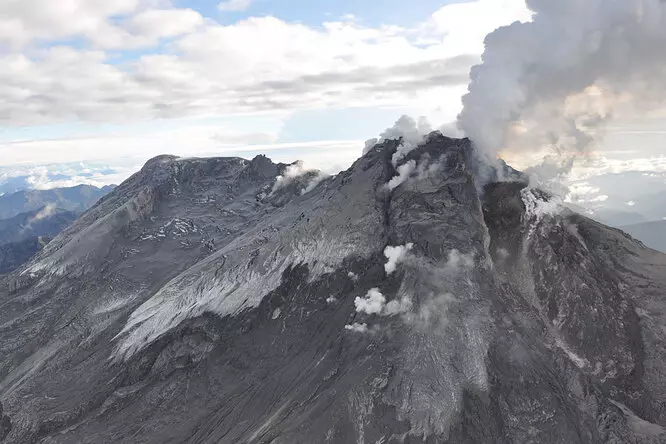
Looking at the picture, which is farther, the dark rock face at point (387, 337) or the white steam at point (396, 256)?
the white steam at point (396, 256)

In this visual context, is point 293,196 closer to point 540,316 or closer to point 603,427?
point 540,316

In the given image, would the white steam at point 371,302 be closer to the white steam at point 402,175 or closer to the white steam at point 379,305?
the white steam at point 379,305

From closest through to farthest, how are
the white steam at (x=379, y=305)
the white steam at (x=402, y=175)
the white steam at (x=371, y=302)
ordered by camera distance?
1. the white steam at (x=379, y=305)
2. the white steam at (x=371, y=302)
3. the white steam at (x=402, y=175)

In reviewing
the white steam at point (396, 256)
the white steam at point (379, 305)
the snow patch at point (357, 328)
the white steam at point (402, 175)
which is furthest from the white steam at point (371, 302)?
the white steam at point (402, 175)

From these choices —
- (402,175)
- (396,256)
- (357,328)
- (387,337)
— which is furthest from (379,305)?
(402,175)

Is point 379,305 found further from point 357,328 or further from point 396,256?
point 396,256

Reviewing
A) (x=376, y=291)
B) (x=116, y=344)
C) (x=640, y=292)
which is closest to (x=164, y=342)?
(x=116, y=344)

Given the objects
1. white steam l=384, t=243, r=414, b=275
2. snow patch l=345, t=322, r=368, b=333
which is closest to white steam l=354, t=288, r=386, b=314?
snow patch l=345, t=322, r=368, b=333
